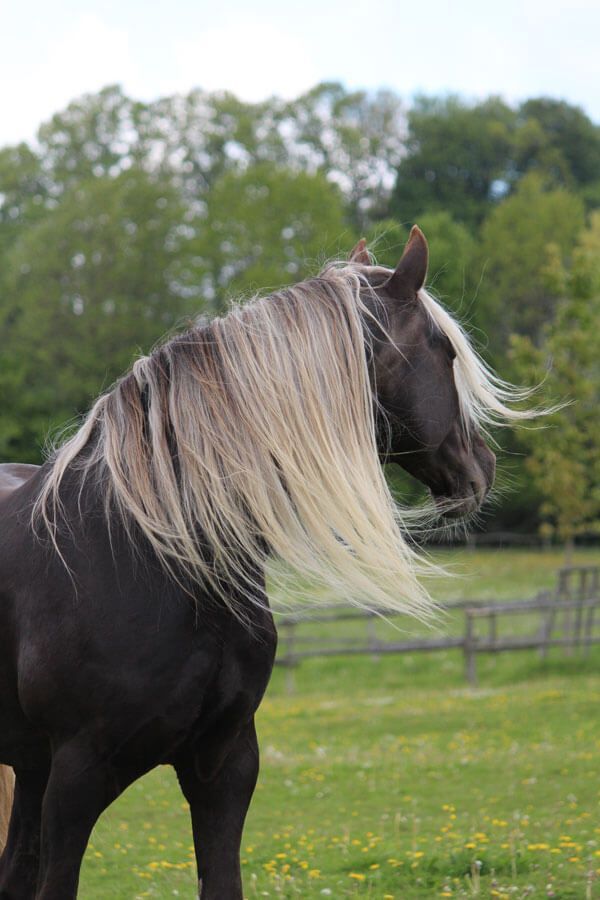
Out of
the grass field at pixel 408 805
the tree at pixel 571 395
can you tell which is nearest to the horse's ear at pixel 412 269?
the grass field at pixel 408 805

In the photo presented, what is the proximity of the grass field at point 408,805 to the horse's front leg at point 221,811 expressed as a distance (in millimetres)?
969

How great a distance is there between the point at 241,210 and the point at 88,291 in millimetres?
7108

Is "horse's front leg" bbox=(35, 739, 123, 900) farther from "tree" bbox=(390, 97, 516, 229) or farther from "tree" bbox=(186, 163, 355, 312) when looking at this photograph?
"tree" bbox=(390, 97, 516, 229)

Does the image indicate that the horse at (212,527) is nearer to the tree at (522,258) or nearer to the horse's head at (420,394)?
the horse's head at (420,394)

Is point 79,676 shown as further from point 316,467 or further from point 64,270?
point 64,270

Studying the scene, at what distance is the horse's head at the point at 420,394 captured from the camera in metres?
3.44

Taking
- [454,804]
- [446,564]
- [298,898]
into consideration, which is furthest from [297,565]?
[454,804]

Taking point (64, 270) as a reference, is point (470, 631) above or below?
below

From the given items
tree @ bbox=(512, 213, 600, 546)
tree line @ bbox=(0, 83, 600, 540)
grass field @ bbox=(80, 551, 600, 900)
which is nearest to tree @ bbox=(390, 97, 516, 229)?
tree line @ bbox=(0, 83, 600, 540)

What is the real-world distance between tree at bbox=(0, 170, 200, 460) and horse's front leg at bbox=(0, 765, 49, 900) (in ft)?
136

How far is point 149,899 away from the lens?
570cm

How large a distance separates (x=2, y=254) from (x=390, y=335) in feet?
171

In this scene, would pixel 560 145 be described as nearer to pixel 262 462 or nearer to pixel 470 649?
pixel 470 649

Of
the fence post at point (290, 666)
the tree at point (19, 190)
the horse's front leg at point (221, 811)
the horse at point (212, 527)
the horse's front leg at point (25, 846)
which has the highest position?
the tree at point (19, 190)
